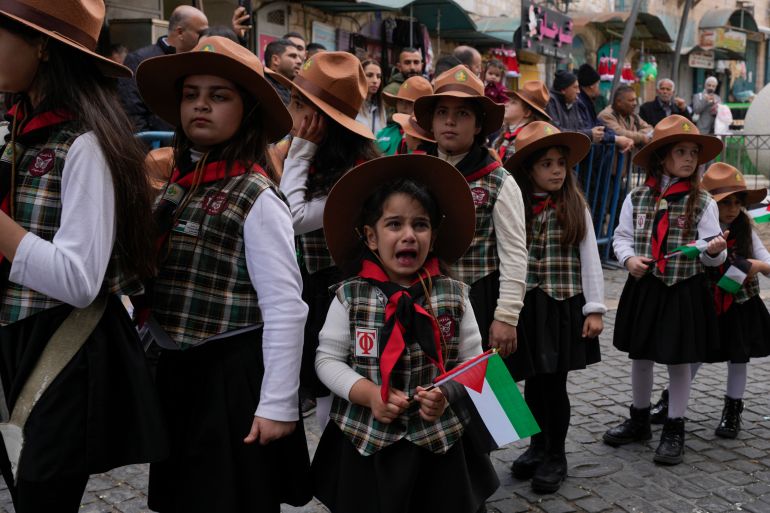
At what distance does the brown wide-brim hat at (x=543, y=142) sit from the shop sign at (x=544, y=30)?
13259 millimetres

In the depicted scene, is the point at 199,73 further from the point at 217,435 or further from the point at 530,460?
the point at 530,460

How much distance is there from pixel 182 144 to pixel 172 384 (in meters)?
0.77

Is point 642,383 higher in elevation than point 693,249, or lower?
lower

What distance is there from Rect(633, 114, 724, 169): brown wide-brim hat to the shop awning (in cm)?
1904

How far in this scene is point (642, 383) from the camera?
4.85 meters

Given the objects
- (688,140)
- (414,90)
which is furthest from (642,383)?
(414,90)

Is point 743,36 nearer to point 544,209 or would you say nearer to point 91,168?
point 544,209

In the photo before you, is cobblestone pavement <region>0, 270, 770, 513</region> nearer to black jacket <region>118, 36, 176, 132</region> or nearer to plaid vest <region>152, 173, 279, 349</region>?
plaid vest <region>152, 173, 279, 349</region>

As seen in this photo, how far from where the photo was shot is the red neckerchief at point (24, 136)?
232 centimetres

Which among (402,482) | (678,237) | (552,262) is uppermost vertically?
(678,237)

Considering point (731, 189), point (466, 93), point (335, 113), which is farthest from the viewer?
point (731, 189)

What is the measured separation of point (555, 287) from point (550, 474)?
880 mm

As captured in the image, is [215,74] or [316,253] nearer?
[215,74]

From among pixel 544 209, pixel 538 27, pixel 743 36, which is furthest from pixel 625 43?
pixel 743 36
